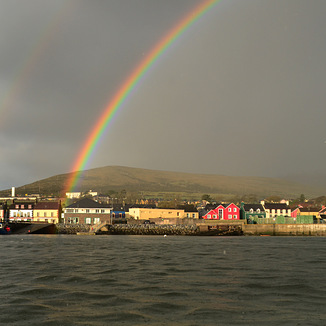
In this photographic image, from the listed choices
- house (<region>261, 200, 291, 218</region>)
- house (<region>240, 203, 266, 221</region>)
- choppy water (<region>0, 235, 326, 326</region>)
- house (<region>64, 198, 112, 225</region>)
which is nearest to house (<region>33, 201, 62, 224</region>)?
house (<region>64, 198, 112, 225</region>)

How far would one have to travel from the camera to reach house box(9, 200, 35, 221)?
120938 millimetres

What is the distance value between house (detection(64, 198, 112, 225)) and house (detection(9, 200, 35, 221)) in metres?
16.4

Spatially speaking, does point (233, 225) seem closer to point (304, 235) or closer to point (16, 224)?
point (304, 235)

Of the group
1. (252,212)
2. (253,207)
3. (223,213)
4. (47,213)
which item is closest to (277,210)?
(253,207)

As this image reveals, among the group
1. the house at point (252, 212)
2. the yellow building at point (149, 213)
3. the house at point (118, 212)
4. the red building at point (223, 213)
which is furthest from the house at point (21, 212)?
the house at point (252, 212)

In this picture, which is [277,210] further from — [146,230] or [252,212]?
[146,230]

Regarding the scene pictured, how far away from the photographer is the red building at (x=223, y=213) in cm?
12062

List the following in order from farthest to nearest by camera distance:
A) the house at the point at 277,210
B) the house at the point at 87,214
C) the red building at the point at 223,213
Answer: the house at the point at 277,210 → the red building at the point at 223,213 → the house at the point at 87,214

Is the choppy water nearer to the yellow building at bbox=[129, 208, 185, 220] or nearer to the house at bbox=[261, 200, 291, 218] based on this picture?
the yellow building at bbox=[129, 208, 185, 220]

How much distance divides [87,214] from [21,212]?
2471cm

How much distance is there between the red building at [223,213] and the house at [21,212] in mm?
52396

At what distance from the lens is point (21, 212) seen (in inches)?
4815

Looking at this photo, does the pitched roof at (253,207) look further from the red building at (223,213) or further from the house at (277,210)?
the house at (277,210)

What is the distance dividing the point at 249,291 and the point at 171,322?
7.62m
